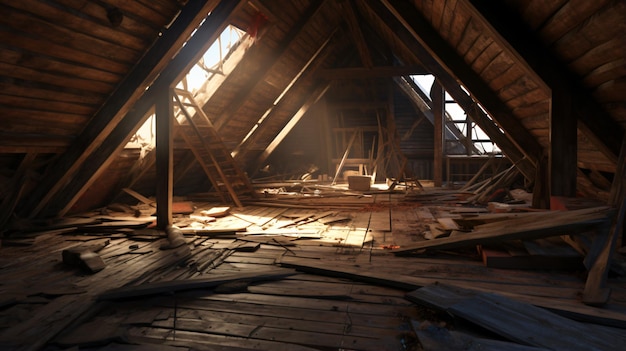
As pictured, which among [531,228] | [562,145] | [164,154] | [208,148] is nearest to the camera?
[531,228]

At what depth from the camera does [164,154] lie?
5090 millimetres

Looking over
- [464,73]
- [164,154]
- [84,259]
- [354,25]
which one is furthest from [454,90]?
[84,259]

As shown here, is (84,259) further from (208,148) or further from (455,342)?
(208,148)

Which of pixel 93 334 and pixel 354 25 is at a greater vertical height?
pixel 354 25

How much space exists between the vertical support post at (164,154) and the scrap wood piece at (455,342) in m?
3.90

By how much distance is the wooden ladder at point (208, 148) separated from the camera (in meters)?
6.48

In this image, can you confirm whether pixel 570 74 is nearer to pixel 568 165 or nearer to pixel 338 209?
pixel 568 165

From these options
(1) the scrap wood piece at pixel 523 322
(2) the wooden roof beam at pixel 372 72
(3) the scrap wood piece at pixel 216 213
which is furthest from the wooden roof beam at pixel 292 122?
(1) the scrap wood piece at pixel 523 322

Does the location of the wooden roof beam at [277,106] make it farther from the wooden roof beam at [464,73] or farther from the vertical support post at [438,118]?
the wooden roof beam at [464,73]

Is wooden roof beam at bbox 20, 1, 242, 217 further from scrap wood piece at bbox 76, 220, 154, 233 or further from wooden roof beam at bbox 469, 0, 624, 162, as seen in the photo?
wooden roof beam at bbox 469, 0, 624, 162

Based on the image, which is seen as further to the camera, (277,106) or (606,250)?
(277,106)

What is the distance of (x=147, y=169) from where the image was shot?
6.98 metres

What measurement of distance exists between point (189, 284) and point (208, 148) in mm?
4225

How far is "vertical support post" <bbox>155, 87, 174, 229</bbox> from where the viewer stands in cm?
505
